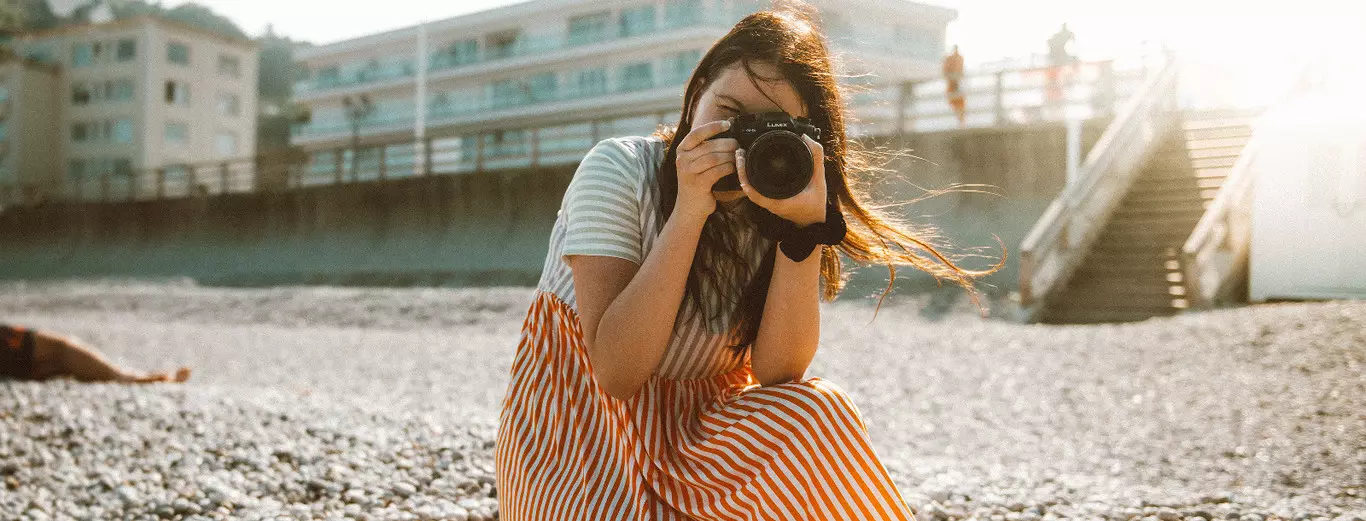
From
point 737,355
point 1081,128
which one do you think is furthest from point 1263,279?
point 737,355

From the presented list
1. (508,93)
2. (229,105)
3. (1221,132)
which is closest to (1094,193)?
(1221,132)

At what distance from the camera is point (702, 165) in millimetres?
1440

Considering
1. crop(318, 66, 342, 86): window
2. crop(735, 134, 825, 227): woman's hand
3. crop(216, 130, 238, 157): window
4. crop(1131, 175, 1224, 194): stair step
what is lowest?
crop(735, 134, 825, 227): woman's hand

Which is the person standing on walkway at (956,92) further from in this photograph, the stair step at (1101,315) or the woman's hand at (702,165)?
the woman's hand at (702,165)

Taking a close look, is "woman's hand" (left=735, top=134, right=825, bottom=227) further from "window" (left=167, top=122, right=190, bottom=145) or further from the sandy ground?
"window" (left=167, top=122, right=190, bottom=145)

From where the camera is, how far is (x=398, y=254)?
21.5 metres

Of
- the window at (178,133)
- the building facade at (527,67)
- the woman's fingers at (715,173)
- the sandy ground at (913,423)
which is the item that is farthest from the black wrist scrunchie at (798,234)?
the window at (178,133)

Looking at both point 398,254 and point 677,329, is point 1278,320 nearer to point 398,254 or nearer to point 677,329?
point 677,329

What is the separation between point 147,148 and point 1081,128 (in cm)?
4518

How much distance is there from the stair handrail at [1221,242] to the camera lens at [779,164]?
8598 mm

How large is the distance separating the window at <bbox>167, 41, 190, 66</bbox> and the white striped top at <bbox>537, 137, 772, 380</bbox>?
5166 cm

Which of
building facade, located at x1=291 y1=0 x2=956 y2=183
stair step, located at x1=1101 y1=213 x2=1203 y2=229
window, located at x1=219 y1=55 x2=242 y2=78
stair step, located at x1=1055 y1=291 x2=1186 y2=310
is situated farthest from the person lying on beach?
window, located at x1=219 y1=55 x2=242 y2=78

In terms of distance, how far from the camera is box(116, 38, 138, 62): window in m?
46.0

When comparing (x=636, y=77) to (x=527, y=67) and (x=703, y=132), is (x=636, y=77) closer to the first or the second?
Answer: (x=527, y=67)
